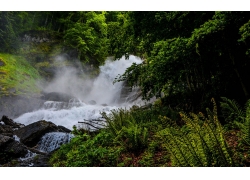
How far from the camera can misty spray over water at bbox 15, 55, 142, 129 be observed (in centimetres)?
987

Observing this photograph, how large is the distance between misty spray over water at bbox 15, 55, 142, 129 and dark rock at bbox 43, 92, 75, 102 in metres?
0.23

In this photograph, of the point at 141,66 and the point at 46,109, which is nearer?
the point at 141,66

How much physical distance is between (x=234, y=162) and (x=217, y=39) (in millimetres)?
2590

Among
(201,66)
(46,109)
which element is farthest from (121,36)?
(46,109)

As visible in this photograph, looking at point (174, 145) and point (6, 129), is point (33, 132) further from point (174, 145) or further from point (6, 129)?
point (174, 145)

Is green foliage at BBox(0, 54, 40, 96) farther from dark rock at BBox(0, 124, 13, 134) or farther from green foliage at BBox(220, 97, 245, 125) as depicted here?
green foliage at BBox(220, 97, 245, 125)

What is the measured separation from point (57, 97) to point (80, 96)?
135 cm

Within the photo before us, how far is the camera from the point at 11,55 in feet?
30.4

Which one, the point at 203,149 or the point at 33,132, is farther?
the point at 33,132

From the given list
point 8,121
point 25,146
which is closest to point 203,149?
point 25,146

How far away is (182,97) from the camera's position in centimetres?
567

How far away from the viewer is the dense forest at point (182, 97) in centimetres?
225

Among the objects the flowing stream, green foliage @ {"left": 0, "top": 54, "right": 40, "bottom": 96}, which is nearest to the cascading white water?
the flowing stream
